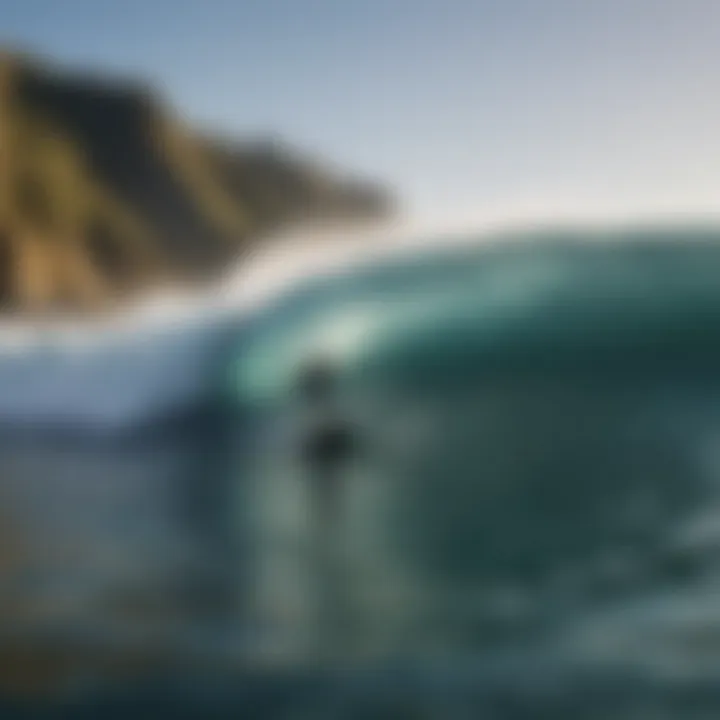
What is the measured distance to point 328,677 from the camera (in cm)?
436

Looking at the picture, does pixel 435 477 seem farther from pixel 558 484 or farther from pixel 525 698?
pixel 525 698

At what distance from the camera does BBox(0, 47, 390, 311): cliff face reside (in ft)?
66.5

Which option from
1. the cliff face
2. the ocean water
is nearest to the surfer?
the ocean water

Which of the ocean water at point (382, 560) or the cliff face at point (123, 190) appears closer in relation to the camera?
the ocean water at point (382, 560)

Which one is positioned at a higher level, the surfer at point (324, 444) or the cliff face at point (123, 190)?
the cliff face at point (123, 190)

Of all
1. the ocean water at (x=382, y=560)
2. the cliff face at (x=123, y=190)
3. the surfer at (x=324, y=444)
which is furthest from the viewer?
the cliff face at (x=123, y=190)

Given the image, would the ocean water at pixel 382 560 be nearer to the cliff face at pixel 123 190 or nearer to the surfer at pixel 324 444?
the surfer at pixel 324 444

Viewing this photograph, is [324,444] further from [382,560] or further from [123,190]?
[123,190]

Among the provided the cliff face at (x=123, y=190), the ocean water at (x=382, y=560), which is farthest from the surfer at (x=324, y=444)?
the cliff face at (x=123, y=190)

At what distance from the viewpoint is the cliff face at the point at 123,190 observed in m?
20.3

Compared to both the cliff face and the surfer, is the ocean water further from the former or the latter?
the cliff face

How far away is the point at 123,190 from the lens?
73.5 ft

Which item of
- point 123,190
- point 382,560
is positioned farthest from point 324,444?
point 123,190

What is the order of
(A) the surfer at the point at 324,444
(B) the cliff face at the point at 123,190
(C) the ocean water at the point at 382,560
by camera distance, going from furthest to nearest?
(B) the cliff face at the point at 123,190, (A) the surfer at the point at 324,444, (C) the ocean water at the point at 382,560
